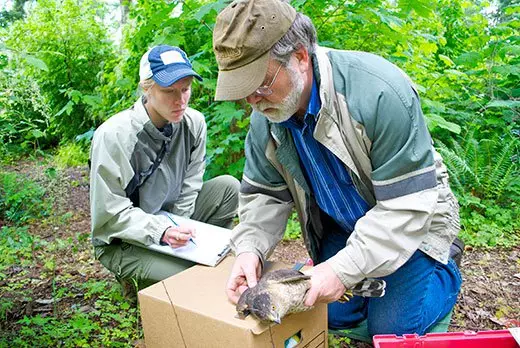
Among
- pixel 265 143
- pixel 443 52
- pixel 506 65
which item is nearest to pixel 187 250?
pixel 265 143

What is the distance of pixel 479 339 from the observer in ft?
5.33

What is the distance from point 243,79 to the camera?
1649mm

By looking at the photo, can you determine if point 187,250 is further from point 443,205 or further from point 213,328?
point 443,205

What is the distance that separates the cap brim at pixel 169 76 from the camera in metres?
2.53

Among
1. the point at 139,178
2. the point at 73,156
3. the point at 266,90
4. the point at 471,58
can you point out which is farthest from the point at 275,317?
the point at 73,156

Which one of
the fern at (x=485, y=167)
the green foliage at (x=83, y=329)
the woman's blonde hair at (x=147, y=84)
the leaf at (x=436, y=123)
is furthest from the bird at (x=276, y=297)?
the fern at (x=485, y=167)

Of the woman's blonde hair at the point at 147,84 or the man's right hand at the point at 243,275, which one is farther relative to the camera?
the woman's blonde hair at the point at 147,84

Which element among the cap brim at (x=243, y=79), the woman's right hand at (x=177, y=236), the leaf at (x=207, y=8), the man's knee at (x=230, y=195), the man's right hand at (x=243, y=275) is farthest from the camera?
the man's knee at (x=230, y=195)

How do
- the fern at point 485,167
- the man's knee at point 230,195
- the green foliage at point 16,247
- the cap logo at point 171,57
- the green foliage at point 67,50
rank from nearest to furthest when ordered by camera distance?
the cap logo at point 171,57 → the man's knee at point 230,195 → the green foliage at point 16,247 → the fern at point 485,167 → the green foliage at point 67,50

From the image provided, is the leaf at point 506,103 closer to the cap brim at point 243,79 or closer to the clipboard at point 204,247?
the clipboard at point 204,247

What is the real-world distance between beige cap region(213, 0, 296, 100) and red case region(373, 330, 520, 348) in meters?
0.97

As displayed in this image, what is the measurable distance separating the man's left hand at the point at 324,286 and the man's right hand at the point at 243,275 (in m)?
0.26

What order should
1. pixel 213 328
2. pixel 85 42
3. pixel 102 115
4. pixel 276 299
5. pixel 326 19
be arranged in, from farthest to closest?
1. pixel 85 42
2. pixel 102 115
3. pixel 326 19
4. pixel 213 328
5. pixel 276 299

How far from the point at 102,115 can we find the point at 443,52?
451 cm
